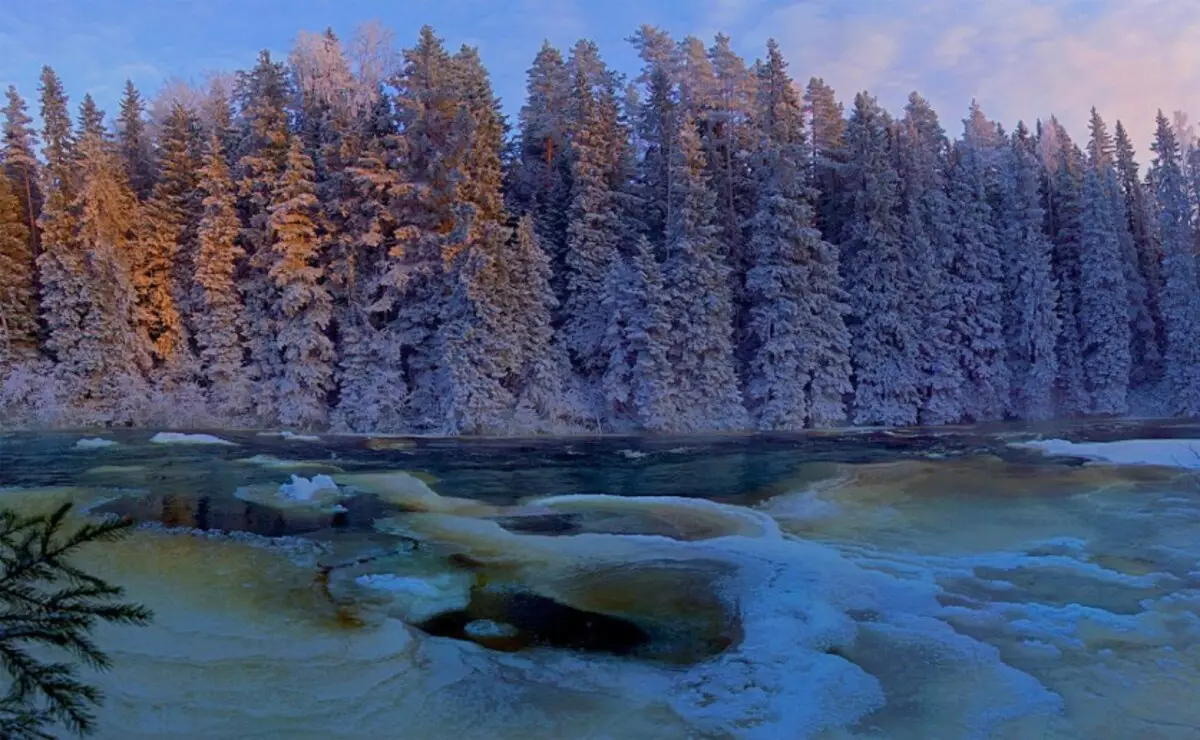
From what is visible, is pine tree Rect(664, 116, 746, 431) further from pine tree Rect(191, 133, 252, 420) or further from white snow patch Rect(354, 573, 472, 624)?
white snow patch Rect(354, 573, 472, 624)

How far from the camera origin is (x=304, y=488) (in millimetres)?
14672

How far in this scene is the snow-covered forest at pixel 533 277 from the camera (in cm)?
3108

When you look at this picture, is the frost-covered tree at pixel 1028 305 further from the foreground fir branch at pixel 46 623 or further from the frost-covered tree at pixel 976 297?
the foreground fir branch at pixel 46 623

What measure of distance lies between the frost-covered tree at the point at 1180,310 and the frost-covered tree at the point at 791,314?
19.1 m

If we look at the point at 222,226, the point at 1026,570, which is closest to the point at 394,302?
the point at 222,226

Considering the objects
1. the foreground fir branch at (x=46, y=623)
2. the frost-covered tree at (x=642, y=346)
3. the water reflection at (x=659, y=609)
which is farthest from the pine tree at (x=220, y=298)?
the foreground fir branch at (x=46, y=623)

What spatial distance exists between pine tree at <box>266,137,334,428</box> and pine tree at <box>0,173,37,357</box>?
11341mm

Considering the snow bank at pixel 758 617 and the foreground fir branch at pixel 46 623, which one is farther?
A: the snow bank at pixel 758 617

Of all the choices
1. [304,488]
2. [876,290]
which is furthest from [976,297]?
[304,488]

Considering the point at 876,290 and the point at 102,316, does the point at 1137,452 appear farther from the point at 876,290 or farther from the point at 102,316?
the point at 102,316

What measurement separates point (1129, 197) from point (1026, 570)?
159 ft

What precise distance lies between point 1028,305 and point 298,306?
111 feet

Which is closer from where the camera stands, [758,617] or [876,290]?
[758,617]

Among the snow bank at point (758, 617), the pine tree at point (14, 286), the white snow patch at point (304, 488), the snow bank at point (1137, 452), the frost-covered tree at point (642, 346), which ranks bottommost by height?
the snow bank at point (758, 617)
